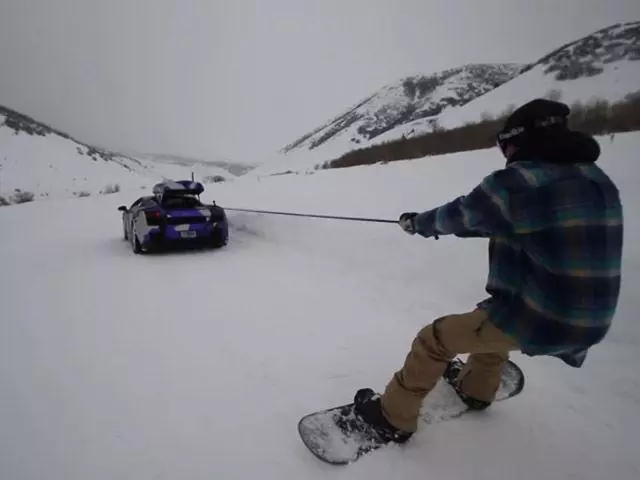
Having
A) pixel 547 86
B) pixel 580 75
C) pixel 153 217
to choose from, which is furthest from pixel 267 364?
pixel 580 75

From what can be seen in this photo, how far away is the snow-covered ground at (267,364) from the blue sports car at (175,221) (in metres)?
0.35

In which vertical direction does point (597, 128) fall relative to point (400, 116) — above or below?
below

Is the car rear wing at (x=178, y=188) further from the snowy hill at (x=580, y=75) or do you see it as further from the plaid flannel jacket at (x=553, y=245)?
the snowy hill at (x=580, y=75)

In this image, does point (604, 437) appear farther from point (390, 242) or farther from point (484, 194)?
point (390, 242)

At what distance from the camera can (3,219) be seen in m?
11.7

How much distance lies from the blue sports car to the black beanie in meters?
5.90

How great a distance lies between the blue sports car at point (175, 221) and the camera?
6.62m

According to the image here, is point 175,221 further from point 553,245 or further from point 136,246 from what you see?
point 553,245

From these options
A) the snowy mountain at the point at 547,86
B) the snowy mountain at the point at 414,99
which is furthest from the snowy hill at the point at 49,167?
the snowy mountain at the point at 414,99

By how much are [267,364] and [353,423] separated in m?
1.03

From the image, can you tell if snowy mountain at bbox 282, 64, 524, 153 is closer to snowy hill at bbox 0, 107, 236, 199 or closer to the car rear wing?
snowy hill at bbox 0, 107, 236, 199

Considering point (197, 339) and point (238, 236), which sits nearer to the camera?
point (197, 339)

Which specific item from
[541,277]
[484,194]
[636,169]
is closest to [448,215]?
[484,194]

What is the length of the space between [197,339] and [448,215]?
8.73 feet
